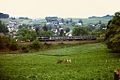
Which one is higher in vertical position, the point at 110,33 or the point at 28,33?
the point at 110,33

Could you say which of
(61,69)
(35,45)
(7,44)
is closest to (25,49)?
(35,45)

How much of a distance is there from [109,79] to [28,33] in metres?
131

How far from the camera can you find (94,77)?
35438 mm

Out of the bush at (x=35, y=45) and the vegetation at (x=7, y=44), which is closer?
the vegetation at (x=7, y=44)

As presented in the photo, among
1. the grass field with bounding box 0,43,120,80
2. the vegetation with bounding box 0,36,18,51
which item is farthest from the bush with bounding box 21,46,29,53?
the grass field with bounding box 0,43,120,80

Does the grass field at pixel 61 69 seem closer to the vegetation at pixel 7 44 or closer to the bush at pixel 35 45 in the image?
the vegetation at pixel 7 44

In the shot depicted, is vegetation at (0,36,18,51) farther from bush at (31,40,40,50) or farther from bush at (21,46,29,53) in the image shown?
bush at (31,40,40,50)

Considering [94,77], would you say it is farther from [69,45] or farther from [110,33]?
[69,45]

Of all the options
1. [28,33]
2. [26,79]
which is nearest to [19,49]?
[28,33]

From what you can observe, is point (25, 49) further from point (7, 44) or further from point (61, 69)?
point (61, 69)

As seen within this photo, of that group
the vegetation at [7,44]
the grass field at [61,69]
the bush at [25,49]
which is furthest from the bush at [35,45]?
the grass field at [61,69]

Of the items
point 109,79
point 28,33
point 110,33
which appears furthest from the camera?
point 28,33

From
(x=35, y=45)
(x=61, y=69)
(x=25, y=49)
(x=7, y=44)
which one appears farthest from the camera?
A: (x=7, y=44)

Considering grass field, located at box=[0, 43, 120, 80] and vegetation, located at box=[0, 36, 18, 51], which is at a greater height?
grass field, located at box=[0, 43, 120, 80]
